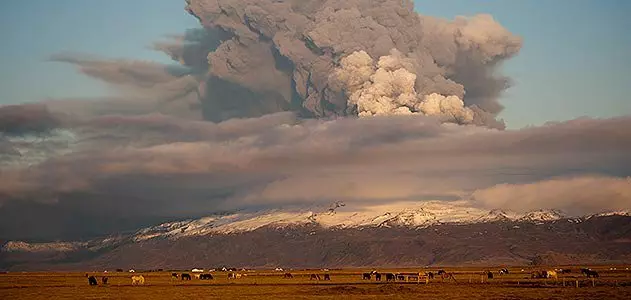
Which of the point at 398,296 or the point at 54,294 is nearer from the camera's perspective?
the point at 398,296

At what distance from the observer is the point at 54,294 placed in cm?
10419

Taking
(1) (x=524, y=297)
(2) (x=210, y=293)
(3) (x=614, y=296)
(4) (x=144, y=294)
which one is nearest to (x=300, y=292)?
(2) (x=210, y=293)

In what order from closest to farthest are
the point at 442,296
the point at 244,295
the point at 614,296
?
the point at 614,296 < the point at 442,296 < the point at 244,295

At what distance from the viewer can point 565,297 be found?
8225 centimetres

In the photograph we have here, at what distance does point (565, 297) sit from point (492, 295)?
749 centimetres

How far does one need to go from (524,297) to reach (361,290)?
75.9 feet

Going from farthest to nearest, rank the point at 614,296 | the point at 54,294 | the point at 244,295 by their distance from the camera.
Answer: the point at 54,294 → the point at 244,295 → the point at 614,296

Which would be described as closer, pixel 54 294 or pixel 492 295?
pixel 492 295

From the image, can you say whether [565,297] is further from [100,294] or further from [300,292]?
[100,294]

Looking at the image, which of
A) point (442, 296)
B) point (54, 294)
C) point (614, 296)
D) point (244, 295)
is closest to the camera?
point (614, 296)

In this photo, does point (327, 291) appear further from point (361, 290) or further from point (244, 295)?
point (244, 295)

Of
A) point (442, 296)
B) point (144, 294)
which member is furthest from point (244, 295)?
point (442, 296)

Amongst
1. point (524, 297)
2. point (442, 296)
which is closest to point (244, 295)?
point (442, 296)

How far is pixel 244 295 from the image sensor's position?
96.1 metres
